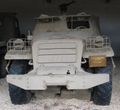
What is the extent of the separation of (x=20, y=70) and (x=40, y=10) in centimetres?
572

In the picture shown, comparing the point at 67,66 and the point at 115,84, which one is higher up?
the point at 67,66

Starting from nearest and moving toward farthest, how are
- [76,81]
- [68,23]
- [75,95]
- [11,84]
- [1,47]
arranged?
[76,81], [11,84], [75,95], [68,23], [1,47]

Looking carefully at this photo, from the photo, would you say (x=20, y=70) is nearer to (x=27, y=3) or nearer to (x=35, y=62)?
(x=35, y=62)

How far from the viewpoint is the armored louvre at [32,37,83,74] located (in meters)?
6.44

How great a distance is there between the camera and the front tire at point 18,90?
21.7ft

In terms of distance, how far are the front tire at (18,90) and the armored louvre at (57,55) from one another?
1.26ft

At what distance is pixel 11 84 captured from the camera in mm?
6473

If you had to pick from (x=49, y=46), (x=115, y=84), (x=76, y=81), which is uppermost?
(x=49, y=46)

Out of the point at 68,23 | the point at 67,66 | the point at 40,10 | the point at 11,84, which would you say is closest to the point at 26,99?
the point at 11,84

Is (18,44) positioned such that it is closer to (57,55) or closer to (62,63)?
(57,55)

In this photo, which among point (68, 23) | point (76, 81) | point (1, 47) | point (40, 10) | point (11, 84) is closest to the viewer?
point (76, 81)

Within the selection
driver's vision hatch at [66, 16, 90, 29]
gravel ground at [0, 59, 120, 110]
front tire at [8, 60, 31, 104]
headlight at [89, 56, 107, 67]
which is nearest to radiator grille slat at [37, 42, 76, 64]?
headlight at [89, 56, 107, 67]

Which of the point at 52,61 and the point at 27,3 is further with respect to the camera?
the point at 27,3

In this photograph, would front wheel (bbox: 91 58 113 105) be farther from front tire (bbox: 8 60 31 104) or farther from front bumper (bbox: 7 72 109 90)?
front tire (bbox: 8 60 31 104)
